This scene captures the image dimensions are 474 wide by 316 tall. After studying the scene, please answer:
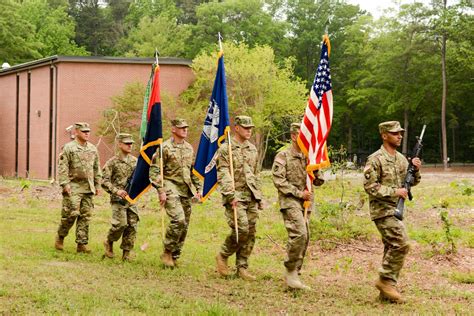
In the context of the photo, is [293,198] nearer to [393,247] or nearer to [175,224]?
[393,247]

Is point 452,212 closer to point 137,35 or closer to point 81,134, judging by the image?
point 81,134

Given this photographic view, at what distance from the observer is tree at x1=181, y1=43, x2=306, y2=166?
35344 millimetres

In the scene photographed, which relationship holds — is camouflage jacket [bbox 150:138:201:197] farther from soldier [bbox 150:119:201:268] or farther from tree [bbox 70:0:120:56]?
tree [bbox 70:0:120:56]

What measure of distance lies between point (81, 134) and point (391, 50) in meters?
43.0

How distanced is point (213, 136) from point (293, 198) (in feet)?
6.90

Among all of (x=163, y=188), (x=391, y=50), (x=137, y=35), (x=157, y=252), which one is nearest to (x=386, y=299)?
(x=163, y=188)

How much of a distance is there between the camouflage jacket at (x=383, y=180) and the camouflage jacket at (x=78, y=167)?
5662 mm

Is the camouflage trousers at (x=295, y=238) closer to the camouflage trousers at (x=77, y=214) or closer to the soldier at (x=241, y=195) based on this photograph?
the soldier at (x=241, y=195)

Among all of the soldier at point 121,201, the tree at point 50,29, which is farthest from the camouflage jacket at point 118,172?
the tree at point 50,29

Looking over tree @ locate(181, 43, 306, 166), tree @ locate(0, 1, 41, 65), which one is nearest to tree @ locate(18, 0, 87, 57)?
tree @ locate(0, 1, 41, 65)

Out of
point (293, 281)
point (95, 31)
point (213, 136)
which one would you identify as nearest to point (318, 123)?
point (213, 136)

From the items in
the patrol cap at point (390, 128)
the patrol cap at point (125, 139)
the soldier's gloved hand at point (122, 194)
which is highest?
the patrol cap at point (390, 128)

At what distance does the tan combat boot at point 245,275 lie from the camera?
9586mm

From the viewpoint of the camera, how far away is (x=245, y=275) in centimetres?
964
